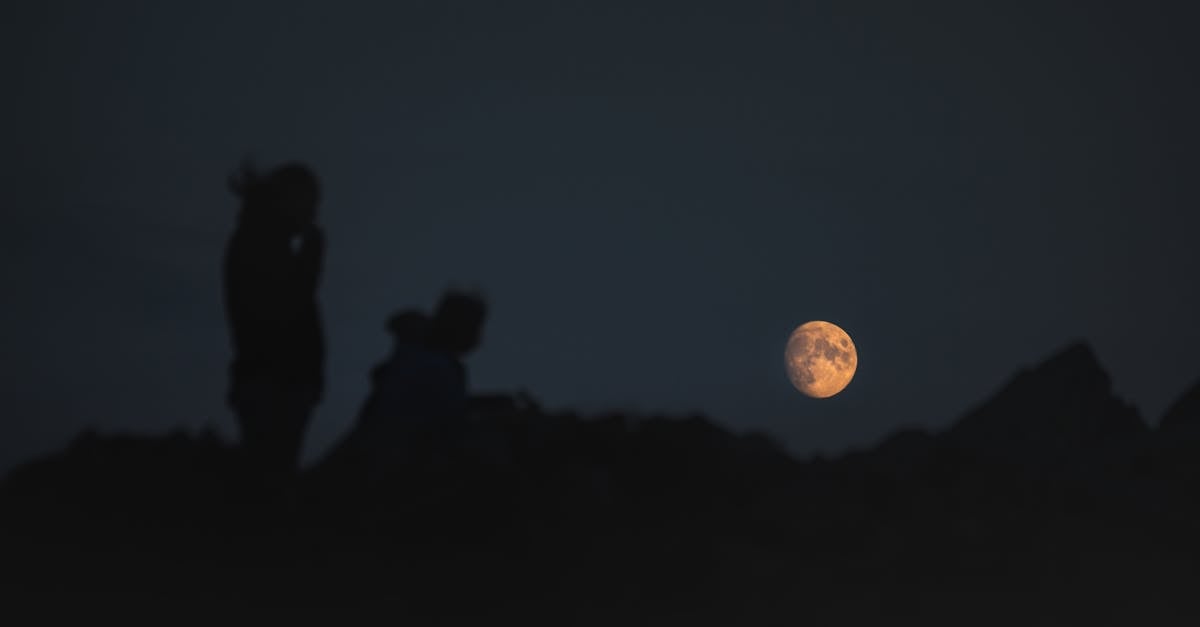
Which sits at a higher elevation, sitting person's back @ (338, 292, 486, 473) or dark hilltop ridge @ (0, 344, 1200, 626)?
sitting person's back @ (338, 292, 486, 473)

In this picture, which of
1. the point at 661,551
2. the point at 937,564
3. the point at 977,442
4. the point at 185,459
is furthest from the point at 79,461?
the point at 977,442

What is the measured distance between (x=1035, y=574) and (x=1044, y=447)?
3.49 m

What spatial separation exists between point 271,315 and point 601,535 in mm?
2599

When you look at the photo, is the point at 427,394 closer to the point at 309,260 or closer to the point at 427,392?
the point at 427,392

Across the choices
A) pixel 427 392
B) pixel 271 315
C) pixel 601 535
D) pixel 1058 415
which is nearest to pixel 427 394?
pixel 427 392

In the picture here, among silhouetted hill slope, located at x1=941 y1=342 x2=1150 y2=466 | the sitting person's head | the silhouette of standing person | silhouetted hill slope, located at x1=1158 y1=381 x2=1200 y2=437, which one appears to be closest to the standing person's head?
the silhouette of standing person

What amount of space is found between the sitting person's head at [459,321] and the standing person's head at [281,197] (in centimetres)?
107

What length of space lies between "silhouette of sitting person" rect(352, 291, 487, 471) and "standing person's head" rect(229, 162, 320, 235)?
1068mm

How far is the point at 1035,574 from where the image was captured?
6.84m

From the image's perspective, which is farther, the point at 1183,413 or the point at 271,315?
the point at 1183,413

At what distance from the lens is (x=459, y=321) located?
22.9 feet

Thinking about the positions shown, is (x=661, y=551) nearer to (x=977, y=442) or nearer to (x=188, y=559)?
(x=188, y=559)

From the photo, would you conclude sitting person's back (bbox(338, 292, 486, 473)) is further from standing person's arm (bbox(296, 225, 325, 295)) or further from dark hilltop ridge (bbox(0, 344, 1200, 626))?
standing person's arm (bbox(296, 225, 325, 295))

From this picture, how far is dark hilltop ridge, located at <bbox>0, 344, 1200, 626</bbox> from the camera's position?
6.09m
